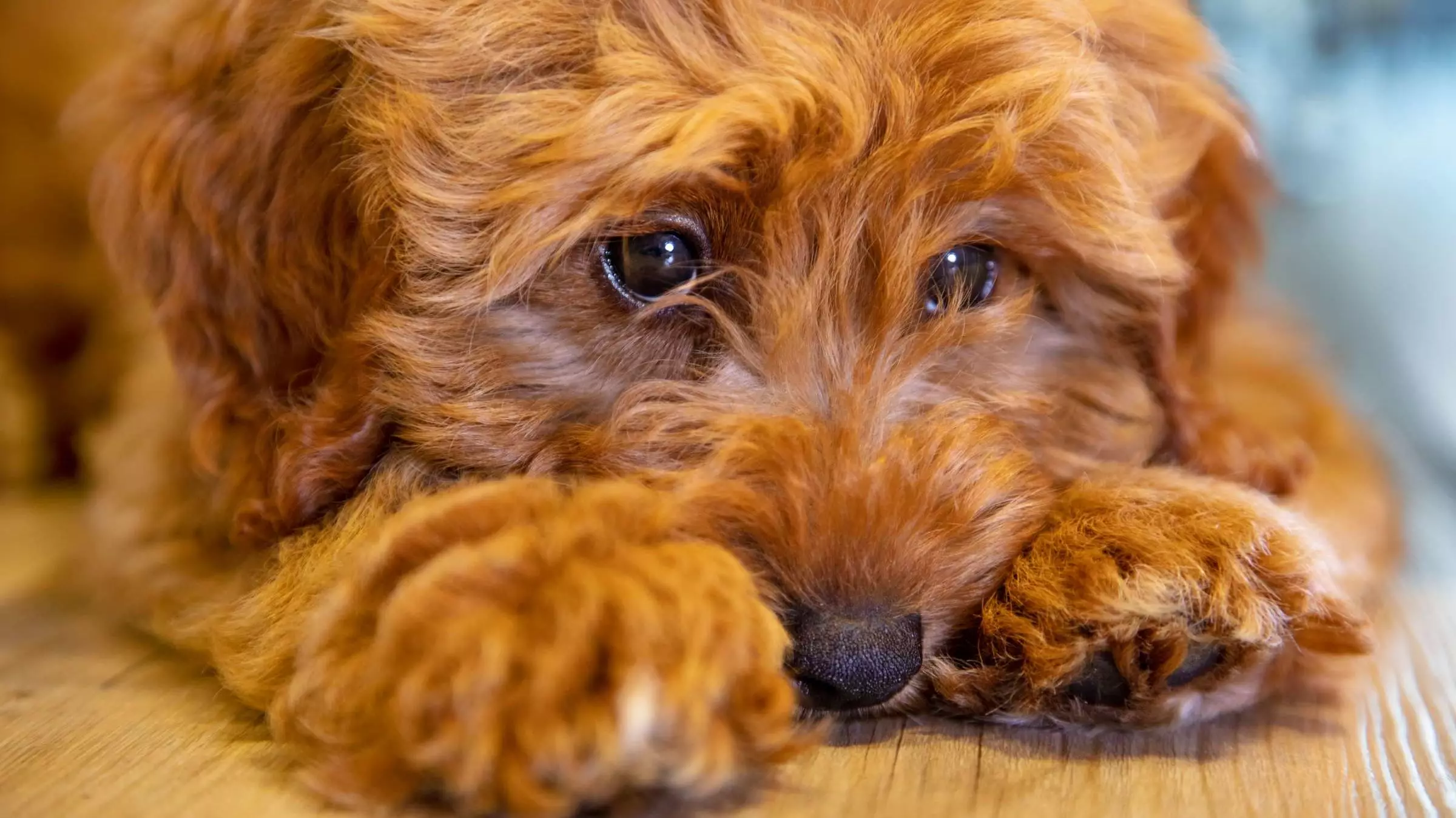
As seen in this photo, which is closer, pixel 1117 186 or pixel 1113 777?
pixel 1113 777

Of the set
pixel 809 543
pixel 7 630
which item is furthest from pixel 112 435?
pixel 809 543

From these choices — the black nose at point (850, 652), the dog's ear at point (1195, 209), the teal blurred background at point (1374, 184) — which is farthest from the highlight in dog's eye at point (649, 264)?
the teal blurred background at point (1374, 184)

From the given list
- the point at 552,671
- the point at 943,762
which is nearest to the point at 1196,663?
the point at 943,762

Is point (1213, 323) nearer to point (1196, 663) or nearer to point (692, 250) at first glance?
point (1196, 663)

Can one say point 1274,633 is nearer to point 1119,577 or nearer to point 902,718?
point 1119,577

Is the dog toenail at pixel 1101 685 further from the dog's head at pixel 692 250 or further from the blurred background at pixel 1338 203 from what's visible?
the blurred background at pixel 1338 203

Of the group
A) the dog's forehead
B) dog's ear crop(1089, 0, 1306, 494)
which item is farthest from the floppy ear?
the dog's forehead
